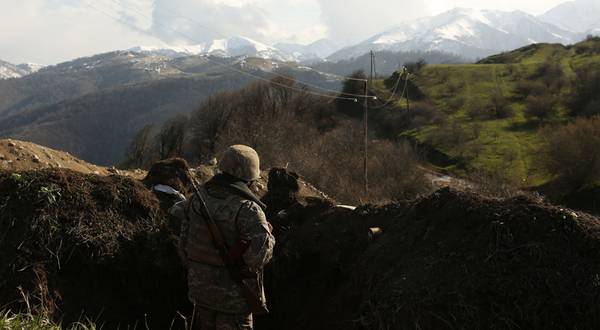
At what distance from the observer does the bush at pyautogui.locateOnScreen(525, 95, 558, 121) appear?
65875 millimetres

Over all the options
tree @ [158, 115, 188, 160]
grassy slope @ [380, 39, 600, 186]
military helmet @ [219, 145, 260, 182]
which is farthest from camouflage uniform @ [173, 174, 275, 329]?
tree @ [158, 115, 188, 160]

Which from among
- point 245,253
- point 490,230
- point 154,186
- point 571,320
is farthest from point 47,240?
point 571,320

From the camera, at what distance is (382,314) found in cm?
576

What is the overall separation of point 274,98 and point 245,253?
55835mm

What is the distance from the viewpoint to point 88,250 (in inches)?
292

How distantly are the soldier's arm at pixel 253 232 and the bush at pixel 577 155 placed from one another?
41543 mm

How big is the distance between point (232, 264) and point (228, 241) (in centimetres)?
22

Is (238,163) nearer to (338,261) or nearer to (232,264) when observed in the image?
(232,264)

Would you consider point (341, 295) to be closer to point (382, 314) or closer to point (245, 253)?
point (382, 314)

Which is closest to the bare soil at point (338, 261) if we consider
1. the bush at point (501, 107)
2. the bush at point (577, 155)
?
the bush at point (577, 155)

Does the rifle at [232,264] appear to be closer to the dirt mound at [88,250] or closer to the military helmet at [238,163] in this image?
the military helmet at [238,163]

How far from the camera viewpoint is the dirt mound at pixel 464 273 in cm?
517

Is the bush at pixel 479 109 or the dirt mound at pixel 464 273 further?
the bush at pixel 479 109

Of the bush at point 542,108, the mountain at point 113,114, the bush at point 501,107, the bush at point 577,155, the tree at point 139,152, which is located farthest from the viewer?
the mountain at point 113,114
